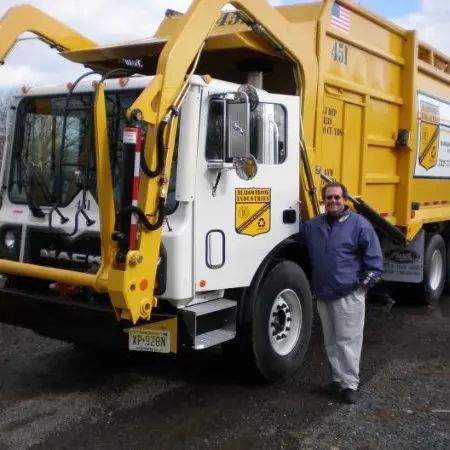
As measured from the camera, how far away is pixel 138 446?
4031 mm

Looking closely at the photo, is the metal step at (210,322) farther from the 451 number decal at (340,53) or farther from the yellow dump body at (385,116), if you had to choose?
the 451 number decal at (340,53)

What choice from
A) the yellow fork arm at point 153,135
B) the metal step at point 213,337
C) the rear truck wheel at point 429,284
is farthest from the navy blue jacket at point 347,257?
the rear truck wheel at point 429,284

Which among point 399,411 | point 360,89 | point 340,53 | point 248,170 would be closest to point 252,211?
point 248,170

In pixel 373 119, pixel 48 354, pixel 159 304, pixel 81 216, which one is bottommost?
pixel 48 354

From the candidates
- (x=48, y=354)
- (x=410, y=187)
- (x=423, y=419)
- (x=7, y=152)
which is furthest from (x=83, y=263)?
(x=410, y=187)

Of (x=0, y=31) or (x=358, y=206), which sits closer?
(x=0, y=31)

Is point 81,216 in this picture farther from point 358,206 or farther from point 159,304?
point 358,206

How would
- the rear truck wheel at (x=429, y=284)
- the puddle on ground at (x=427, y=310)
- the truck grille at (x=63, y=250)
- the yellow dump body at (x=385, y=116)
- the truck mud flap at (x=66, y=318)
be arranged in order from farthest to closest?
1. the rear truck wheel at (x=429, y=284)
2. the puddle on ground at (x=427, y=310)
3. the yellow dump body at (x=385, y=116)
4. the truck grille at (x=63, y=250)
5. the truck mud flap at (x=66, y=318)

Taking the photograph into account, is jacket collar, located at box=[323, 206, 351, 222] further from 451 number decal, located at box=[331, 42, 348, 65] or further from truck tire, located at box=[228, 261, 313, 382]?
451 number decal, located at box=[331, 42, 348, 65]

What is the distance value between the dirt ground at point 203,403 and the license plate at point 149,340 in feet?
1.66

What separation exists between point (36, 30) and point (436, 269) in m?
5.94

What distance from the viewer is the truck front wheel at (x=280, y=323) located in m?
4.87

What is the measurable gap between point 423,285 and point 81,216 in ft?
16.3

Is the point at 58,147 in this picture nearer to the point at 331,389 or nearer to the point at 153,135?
the point at 153,135
